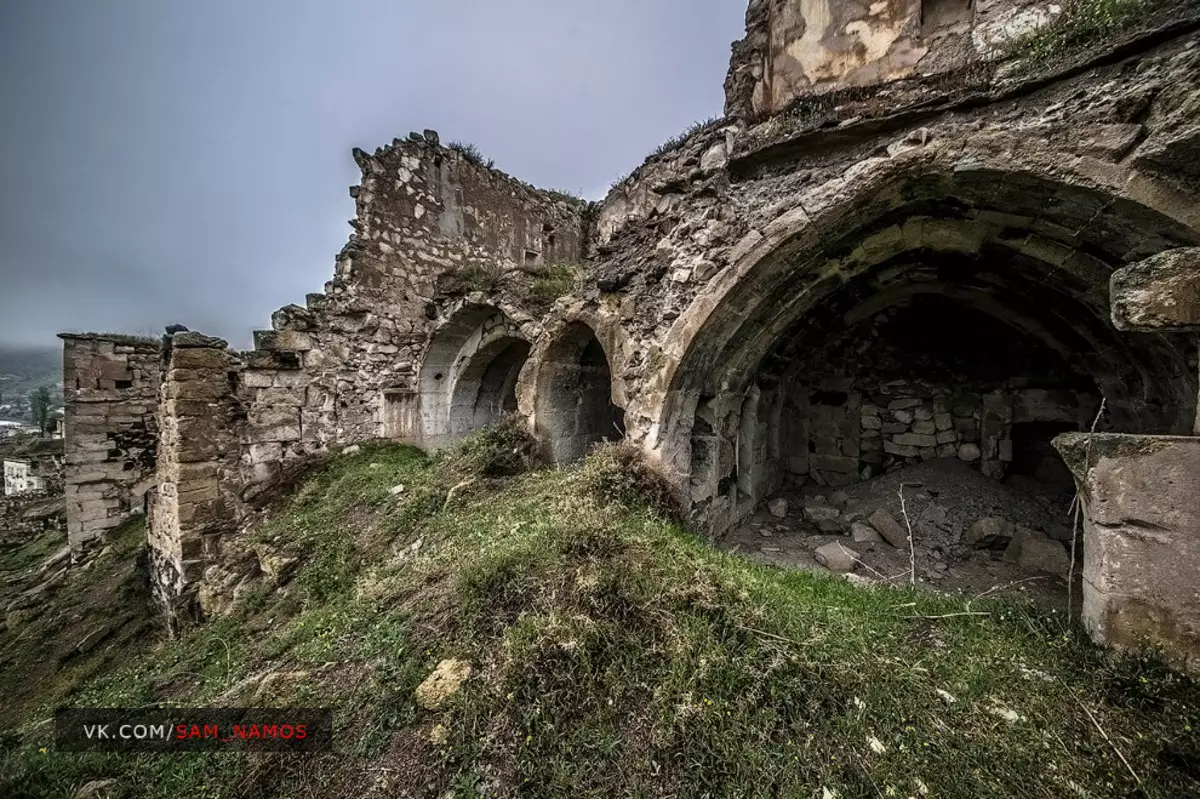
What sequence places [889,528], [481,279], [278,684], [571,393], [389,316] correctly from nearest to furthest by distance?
[278,684]
[889,528]
[571,393]
[481,279]
[389,316]

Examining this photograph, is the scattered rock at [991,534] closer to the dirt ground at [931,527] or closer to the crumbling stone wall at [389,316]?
the dirt ground at [931,527]

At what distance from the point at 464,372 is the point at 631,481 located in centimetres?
541

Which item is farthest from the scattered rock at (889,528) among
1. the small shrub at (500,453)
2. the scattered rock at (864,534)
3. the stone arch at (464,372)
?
the stone arch at (464,372)

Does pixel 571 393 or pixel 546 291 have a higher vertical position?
pixel 546 291

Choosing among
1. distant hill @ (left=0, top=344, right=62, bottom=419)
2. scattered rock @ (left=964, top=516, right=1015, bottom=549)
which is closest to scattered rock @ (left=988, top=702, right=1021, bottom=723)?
scattered rock @ (left=964, top=516, right=1015, bottom=549)

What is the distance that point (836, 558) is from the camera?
4066 millimetres

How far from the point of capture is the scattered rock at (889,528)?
4621 millimetres

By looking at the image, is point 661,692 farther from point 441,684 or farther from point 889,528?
point 889,528

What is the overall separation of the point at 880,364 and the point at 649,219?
4113 mm

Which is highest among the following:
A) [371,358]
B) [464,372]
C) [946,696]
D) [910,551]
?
[371,358]

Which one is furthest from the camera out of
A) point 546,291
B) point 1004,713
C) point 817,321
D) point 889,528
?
point 546,291

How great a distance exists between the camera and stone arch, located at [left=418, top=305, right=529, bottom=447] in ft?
25.3

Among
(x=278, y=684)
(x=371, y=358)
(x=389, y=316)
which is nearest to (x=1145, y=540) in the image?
(x=278, y=684)

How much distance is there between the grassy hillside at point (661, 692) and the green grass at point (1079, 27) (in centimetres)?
338
